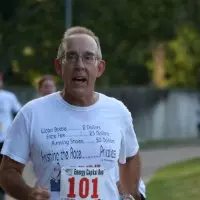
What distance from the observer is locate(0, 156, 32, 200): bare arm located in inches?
183

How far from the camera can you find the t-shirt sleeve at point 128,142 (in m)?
5.01

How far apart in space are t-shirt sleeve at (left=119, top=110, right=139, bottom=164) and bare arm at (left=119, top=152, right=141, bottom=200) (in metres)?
0.05

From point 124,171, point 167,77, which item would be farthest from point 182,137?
point 124,171

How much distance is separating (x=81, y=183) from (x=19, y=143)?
0.38m

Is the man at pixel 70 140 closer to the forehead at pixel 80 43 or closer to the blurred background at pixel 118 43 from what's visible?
the forehead at pixel 80 43

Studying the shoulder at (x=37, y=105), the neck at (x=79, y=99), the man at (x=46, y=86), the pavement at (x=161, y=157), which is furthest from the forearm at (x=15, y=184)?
the pavement at (x=161, y=157)

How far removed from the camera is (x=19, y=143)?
4.74 metres

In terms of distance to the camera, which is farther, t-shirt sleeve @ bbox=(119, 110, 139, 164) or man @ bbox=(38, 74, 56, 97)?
man @ bbox=(38, 74, 56, 97)

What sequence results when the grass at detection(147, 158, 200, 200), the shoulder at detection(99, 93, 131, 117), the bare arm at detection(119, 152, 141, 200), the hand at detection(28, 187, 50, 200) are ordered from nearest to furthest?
the hand at detection(28, 187, 50, 200)
the shoulder at detection(99, 93, 131, 117)
the bare arm at detection(119, 152, 141, 200)
the grass at detection(147, 158, 200, 200)

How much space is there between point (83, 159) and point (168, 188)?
32.3 ft

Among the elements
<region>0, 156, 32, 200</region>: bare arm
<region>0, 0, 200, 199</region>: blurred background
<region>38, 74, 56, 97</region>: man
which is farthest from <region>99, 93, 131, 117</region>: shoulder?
<region>0, 0, 200, 199</region>: blurred background

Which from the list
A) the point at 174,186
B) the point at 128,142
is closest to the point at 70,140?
the point at 128,142

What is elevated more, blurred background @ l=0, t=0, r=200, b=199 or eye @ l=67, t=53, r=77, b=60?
blurred background @ l=0, t=0, r=200, b=199

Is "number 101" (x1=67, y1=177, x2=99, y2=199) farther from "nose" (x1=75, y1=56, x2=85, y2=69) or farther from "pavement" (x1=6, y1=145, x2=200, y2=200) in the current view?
"pavement" (x1=6, y1=145, x2=200, y2=200)
